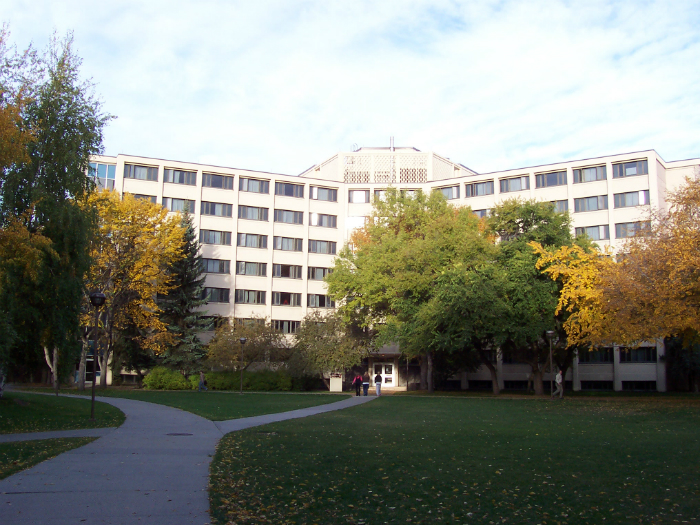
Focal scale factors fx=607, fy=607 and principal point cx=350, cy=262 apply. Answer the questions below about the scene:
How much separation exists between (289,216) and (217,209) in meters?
7.57

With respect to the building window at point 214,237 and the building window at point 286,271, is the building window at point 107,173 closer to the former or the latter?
the building window at point 214,237

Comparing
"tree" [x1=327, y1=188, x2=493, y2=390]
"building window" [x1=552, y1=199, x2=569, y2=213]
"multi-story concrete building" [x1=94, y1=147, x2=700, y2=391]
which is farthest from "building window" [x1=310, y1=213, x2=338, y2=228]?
"building window" [x1=552, y1=199, x2=569, y2=213]

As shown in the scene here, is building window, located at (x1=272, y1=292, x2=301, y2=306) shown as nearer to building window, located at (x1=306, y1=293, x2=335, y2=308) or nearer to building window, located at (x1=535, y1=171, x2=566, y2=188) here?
building window, located at (x1=306, y1=293, x2=335, y2=308)

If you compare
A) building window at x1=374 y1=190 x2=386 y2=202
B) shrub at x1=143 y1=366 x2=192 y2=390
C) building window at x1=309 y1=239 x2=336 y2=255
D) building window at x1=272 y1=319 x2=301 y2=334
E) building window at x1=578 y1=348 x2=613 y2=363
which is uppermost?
building window at x1=374 y1=190 x2=386 y2=202

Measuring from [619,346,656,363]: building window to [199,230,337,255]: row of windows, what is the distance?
99.1ft

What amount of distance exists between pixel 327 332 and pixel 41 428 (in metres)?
33.3

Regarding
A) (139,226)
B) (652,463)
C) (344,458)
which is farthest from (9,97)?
(139,226)

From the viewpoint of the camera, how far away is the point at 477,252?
39.8 meters

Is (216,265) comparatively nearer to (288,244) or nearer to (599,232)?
(288,244)

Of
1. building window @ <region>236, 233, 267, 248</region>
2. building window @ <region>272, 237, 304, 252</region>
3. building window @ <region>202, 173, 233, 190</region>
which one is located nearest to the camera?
building window @ <region>202, 173, 233, 190</region>

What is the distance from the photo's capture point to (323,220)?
216ft

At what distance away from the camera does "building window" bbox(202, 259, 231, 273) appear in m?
60.6

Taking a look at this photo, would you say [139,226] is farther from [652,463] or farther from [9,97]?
[652,463]

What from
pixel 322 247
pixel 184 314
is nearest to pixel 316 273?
pixel 322 247
